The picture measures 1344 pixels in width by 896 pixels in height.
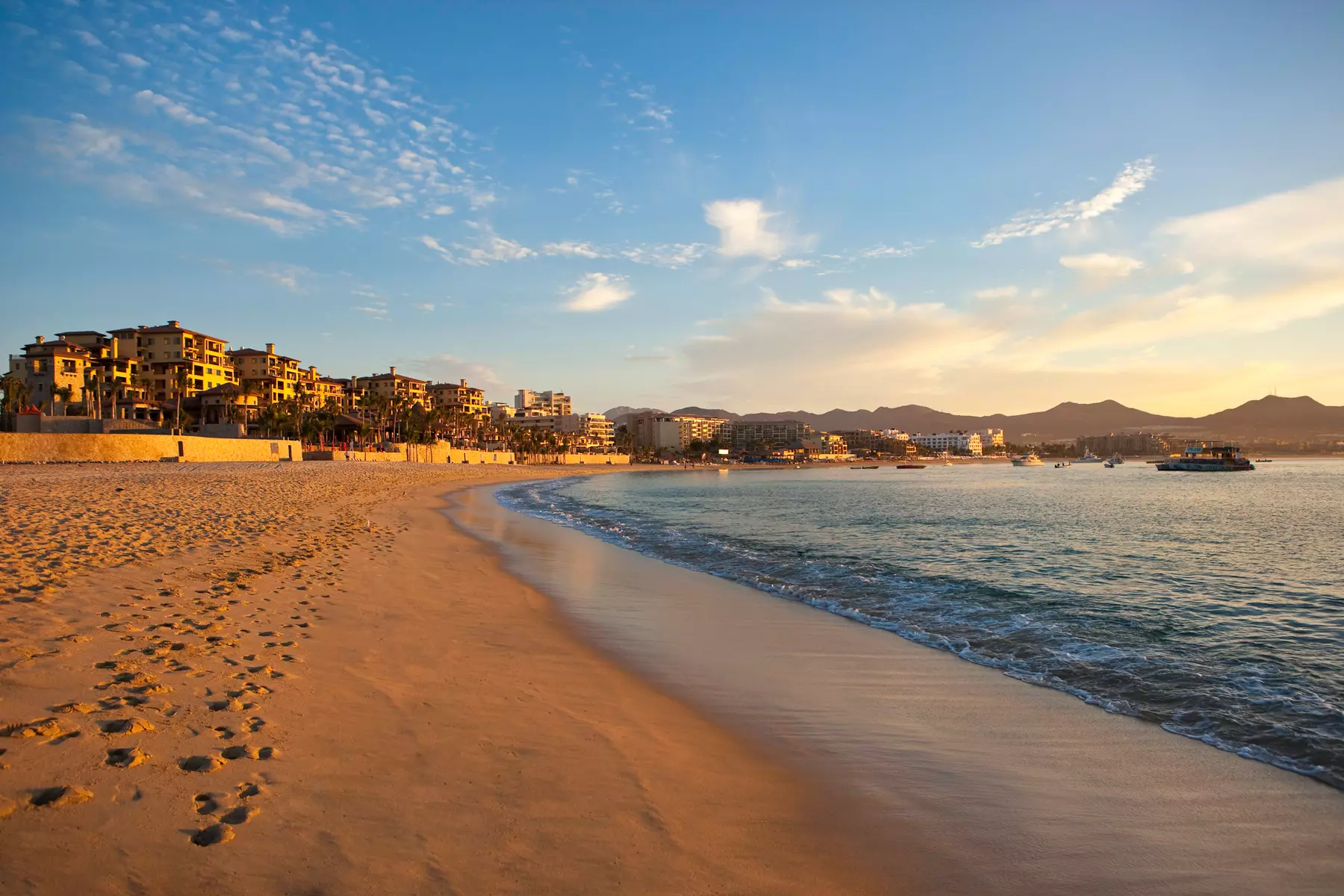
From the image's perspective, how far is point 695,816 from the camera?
4.49 m

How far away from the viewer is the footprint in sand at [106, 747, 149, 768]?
4.13m

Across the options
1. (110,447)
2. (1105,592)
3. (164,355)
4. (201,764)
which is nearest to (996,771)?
(201,764)

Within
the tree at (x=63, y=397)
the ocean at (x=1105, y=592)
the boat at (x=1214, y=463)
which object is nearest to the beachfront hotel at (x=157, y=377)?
→ the tree at (x=63, y=397)

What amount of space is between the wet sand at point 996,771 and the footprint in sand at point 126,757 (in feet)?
14.5

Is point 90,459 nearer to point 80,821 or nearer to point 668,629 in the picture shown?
point 668,629

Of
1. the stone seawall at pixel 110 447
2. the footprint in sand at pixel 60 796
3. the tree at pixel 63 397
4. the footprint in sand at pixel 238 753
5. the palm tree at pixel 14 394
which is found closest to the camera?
the footprint in sand at pixel 60 796

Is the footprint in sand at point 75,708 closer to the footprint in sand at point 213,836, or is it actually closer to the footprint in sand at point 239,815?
the footprint in sand at point 239,815

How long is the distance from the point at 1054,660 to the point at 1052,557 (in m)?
12.0

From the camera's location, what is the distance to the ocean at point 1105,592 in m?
7.46

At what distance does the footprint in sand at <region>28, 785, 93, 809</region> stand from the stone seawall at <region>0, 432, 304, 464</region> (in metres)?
50.7

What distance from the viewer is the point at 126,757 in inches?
166

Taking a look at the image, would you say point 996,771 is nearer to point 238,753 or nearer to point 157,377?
point 238,753

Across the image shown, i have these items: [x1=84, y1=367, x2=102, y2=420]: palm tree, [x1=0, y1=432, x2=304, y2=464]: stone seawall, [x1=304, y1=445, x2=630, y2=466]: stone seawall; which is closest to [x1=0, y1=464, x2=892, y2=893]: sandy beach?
[x1=0, y1=432, x2=304, y2=464]: stone seawall

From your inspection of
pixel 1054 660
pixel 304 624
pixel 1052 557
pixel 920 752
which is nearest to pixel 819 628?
pixel 1054 660
